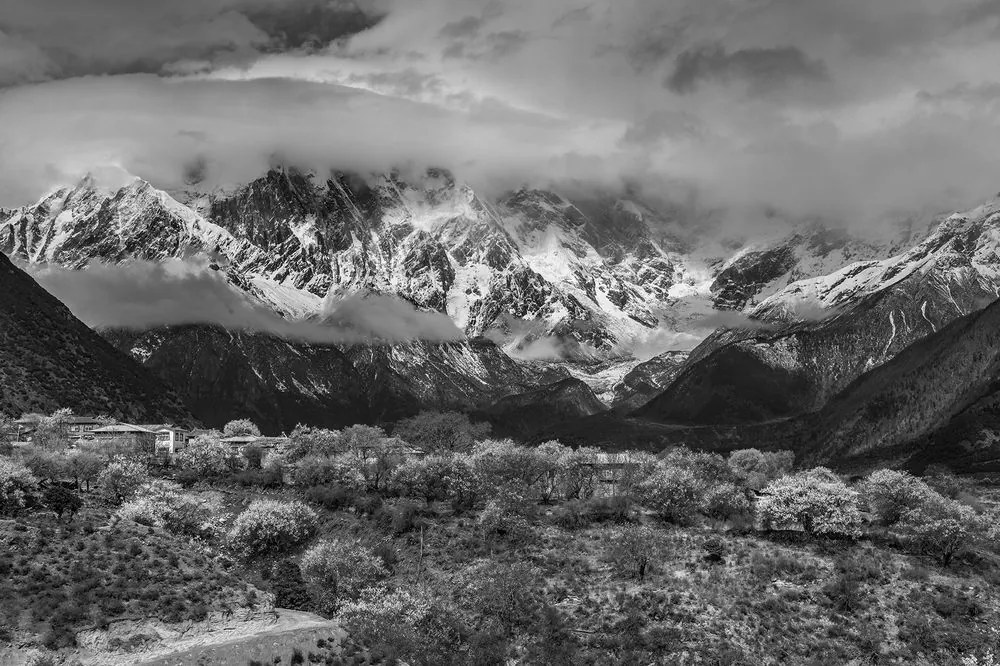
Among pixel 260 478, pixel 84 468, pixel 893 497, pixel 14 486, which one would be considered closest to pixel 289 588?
pixel 14 486

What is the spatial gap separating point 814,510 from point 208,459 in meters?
103

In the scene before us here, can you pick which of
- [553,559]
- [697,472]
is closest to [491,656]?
[553,559]

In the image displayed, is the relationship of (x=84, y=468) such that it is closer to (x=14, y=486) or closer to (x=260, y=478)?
(x=14, y=486)

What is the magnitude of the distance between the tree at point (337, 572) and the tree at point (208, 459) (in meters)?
63.7

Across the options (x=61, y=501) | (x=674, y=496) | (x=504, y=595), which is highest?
(x=61, y=501)

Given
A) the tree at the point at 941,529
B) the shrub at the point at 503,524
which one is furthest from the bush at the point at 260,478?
the tree at the point at 941,529

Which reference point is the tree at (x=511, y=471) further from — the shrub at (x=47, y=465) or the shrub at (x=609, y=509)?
the shrub at (x=47, y=465)

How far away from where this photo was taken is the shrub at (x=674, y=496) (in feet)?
515

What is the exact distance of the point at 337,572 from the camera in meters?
111

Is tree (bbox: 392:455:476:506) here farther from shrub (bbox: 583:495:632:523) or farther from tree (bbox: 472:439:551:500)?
shrub (bbox: 583:495:632:523)

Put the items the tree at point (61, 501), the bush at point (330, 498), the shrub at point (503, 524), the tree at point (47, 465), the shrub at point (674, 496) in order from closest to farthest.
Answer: the tree at point (61, 501)
the tree at point (47, 465)
the shrub at point (503, 524)
the bush at point (330, 498)
the shrub at point (674, 496)

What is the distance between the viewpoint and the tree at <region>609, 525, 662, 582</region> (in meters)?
124

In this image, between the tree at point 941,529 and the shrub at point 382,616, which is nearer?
the shrub at point 382,616

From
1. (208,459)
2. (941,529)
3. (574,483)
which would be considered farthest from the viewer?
(208,459)
